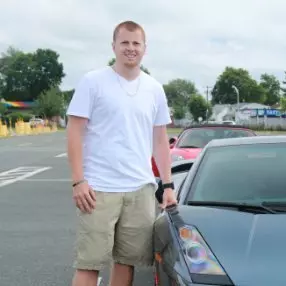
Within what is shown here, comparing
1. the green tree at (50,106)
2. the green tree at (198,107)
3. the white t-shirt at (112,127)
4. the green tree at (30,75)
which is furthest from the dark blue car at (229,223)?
the green tree at (30,75)

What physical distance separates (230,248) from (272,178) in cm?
118

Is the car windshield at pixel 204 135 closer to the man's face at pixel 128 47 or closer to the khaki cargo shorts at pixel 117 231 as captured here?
the khaki cargo shorts at pixel 117 231

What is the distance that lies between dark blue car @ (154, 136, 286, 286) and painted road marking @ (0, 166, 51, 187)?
892cm

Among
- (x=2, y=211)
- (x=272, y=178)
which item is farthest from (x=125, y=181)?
(x=2, y=211)

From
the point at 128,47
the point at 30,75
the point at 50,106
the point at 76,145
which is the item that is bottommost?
the point at 50,106

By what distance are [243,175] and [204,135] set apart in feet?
20.2

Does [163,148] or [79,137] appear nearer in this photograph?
[79,137]

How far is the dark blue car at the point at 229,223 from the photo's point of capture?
9.68 feet

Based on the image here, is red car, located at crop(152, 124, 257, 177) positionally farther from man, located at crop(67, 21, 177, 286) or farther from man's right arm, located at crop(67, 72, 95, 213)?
man's right arm, located at crop(67, 72, 95, 213)

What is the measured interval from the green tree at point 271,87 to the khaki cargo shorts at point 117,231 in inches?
6030

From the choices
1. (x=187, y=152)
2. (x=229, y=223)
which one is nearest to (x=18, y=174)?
(x=187, y=152)

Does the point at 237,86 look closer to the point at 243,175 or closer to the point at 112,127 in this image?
the point at 243,175

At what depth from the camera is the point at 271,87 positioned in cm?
15650

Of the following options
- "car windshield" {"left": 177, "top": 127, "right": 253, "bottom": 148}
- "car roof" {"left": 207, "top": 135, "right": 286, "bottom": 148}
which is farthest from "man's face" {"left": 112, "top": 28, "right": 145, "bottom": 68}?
"car windshield" {"left": 177, "top": 127, "right": 253, "bottom": 148}
